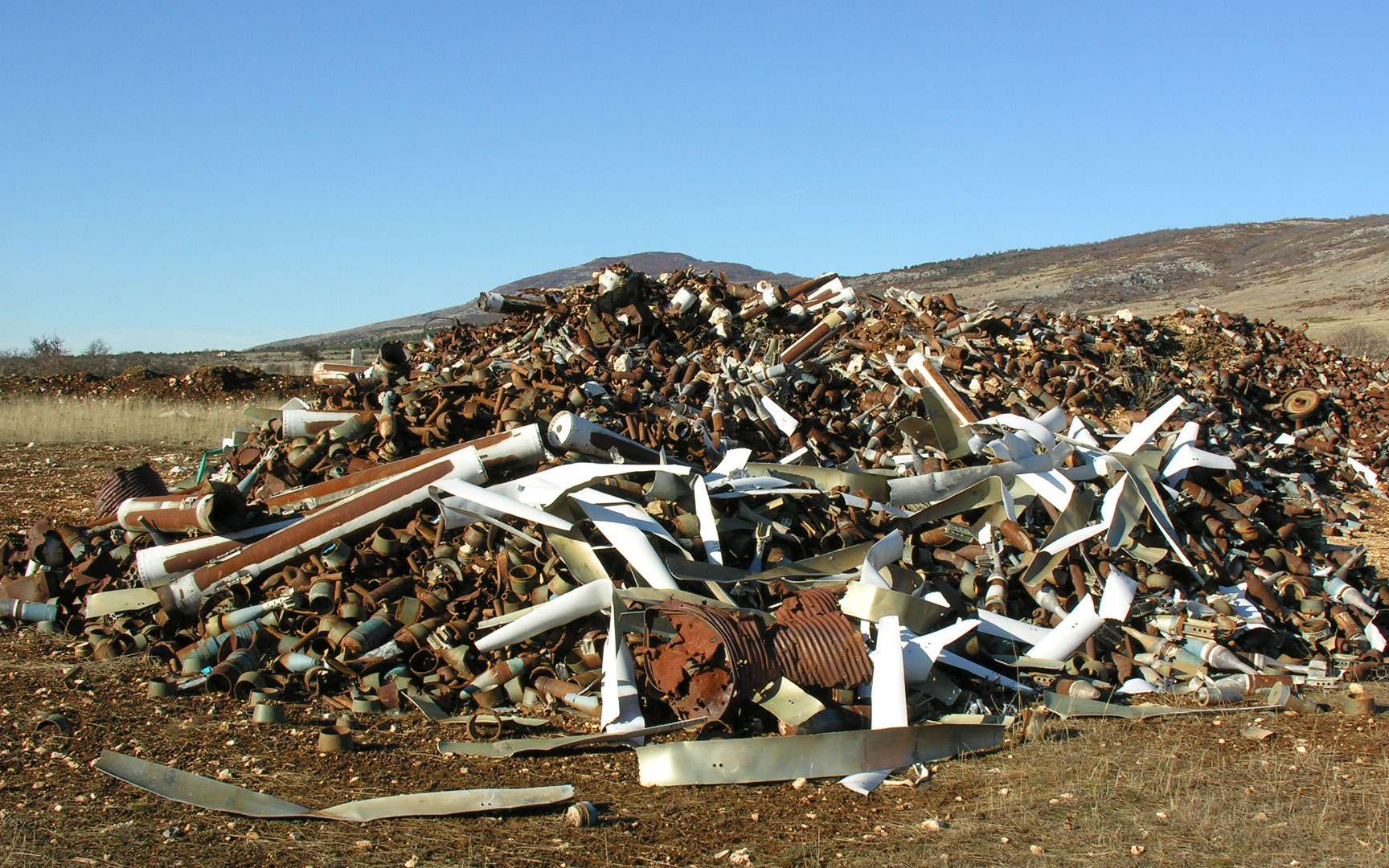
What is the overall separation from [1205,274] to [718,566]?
209 ft

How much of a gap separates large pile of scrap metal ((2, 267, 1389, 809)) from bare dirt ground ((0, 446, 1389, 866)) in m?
0.19

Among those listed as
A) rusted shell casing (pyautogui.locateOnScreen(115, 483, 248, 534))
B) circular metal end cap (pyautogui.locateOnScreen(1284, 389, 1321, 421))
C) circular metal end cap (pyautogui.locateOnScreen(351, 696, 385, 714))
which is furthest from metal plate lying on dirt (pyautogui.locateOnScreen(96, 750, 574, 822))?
circular metal end cap (pyautogui.locateOnScreen(1284, 389, 1321, 421))

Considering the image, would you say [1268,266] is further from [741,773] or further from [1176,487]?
[741,773]

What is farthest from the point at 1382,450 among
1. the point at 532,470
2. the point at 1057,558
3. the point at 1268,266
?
the point at 1268,266

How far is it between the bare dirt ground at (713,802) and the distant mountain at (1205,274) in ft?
115

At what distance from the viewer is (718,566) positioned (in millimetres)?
5293

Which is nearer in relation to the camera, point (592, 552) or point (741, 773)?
point (741, 773)

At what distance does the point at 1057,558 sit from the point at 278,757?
12.9ft

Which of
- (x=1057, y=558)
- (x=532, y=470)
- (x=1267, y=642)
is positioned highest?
(x=532, y=470)

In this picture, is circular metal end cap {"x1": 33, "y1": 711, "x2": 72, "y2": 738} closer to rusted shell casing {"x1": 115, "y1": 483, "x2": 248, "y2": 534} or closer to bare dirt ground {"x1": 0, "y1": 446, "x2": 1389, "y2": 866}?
bare dirt ground {"x1": 0, "y1": 446, "x2": 1389, "y2": 866}

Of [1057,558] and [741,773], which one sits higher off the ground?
[1057,558]

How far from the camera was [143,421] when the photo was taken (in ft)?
54.1

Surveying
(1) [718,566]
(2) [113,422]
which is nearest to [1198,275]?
(2) [113,422]

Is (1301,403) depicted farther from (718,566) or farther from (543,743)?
(543,743)
